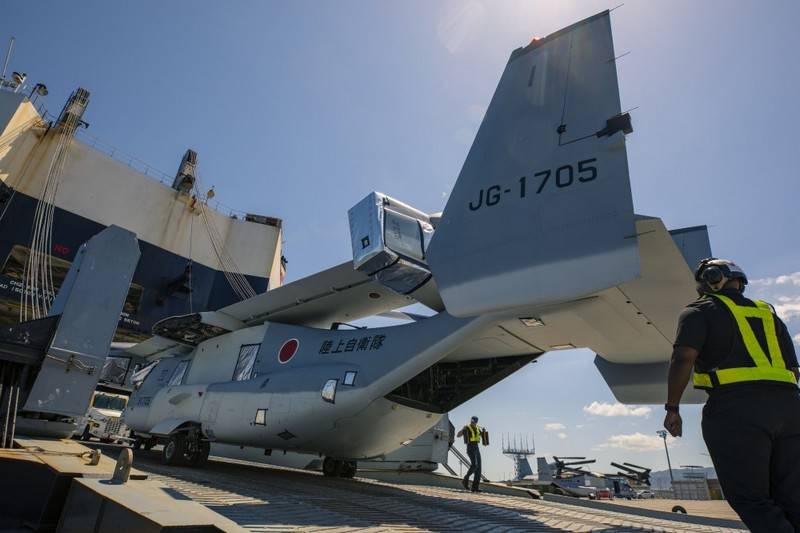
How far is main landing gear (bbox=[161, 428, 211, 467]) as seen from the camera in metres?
9.05

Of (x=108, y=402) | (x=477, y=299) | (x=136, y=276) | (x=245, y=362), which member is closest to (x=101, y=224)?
(x=136, y=276)

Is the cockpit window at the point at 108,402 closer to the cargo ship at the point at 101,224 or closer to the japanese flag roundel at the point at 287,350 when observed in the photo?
the cargo ship at the point at 101,224

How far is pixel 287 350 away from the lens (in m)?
9.61

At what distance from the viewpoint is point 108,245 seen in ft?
24.2

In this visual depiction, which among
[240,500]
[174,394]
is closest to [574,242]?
[240,500]

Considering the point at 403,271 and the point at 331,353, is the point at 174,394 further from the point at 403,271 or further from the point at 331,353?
the point at 403,271

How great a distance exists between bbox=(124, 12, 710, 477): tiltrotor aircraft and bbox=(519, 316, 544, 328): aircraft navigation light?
0.03 metres

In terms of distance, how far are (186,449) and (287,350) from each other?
2.87 m

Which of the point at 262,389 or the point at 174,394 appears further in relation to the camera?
the point at 174,394

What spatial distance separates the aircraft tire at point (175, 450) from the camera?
902 cm

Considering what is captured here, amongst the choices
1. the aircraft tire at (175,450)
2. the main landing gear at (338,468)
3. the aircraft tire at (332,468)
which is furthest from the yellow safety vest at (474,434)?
the aircraft tire at (175,450)

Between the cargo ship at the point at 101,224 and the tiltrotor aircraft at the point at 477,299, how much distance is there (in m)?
20.5

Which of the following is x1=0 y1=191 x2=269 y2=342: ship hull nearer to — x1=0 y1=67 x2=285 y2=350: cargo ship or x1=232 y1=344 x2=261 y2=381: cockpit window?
x1=0 y1=67 x2=285 y2=350: cargo ship

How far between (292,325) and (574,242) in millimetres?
7370
